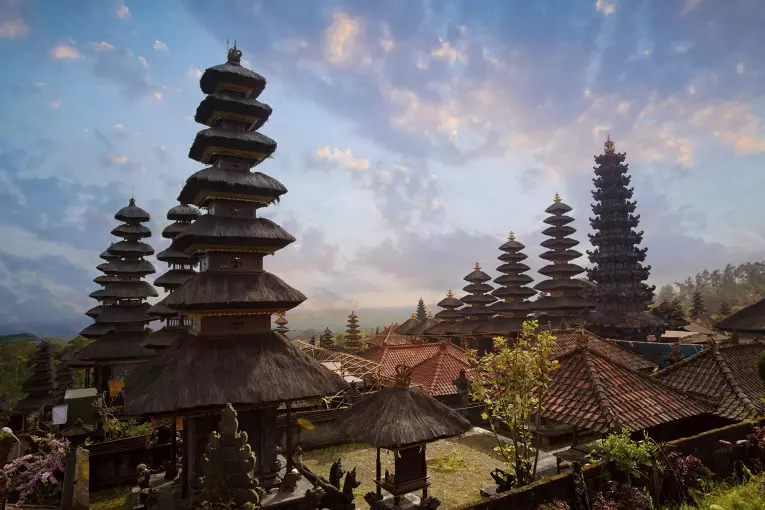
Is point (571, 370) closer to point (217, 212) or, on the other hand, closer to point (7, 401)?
point (217, 212)

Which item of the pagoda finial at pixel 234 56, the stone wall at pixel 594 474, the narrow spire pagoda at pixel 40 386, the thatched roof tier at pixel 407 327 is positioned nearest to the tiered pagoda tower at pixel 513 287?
the thatched roof tier at pixel 407 327

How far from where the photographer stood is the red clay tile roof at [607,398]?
42.5 ft

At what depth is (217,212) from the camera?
51.7ft

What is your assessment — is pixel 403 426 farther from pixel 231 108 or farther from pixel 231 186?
pixel 231 108

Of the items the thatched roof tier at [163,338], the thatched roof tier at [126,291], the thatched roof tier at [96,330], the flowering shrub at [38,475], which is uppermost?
the thatched roof tier at [126,291]

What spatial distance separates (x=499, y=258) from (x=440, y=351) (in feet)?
55.9

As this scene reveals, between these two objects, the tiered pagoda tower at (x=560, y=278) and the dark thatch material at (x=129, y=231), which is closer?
the dark thatch material at (x=129, y=231)

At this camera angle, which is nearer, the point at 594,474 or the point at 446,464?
the point at 594,474

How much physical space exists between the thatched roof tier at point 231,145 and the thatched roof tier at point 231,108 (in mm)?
607

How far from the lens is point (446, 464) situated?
55.1 ft

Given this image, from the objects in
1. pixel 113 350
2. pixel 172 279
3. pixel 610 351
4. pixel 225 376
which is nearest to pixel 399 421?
pixel 225 376

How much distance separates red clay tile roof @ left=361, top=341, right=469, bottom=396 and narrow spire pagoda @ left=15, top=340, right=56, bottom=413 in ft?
84.7

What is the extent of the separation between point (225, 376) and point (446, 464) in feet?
30.9

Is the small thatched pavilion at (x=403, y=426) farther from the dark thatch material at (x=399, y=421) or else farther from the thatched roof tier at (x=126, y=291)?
the thatched roof tier at (x=126, y=291)
